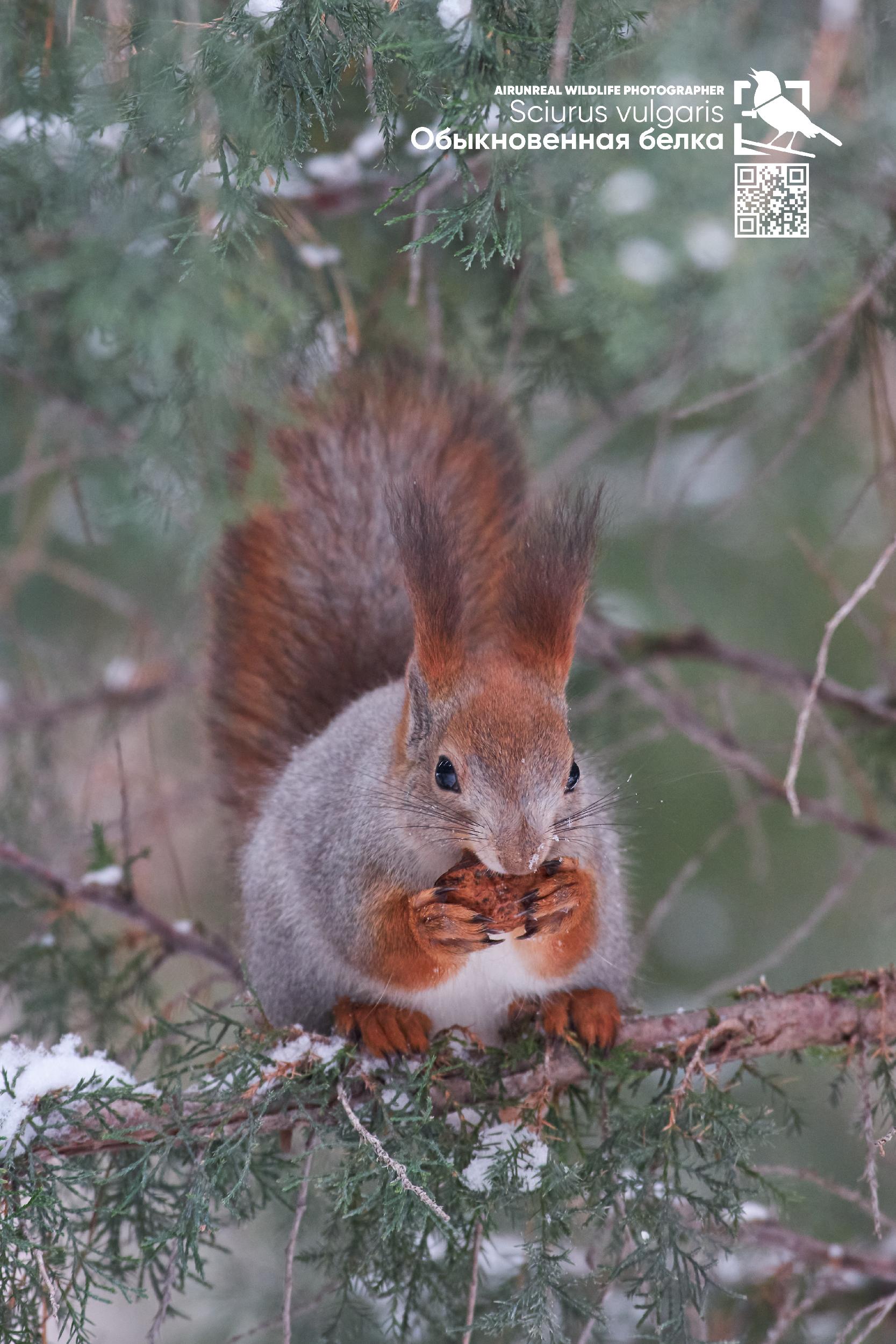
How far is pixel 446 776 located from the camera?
1.47 meters

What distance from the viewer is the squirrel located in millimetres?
1453

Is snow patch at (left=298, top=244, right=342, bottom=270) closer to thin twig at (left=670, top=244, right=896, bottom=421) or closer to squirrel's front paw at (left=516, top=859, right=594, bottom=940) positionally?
thin twig at (left=670, top=244, right=896, bottom=421)

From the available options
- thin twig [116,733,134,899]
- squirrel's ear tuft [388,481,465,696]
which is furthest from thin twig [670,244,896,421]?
thin twig [116,733,134,899]

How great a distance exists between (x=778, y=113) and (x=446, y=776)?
1159mm

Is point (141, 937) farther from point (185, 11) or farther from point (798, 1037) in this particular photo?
point (185, 11)

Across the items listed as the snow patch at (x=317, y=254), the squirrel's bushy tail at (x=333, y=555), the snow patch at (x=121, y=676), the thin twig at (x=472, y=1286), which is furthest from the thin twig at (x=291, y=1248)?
the snow patch at (x=121, y=676)

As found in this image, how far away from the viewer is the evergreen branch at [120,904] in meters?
1.80

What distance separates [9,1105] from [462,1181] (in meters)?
0.53

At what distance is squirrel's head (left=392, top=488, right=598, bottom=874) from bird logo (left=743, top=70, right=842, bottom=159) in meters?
0.74

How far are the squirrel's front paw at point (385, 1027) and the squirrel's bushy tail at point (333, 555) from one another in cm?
54

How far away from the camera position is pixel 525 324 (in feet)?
7.14

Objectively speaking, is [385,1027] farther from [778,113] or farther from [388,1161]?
[778,113]

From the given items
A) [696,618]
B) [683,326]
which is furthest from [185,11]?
[696,618]

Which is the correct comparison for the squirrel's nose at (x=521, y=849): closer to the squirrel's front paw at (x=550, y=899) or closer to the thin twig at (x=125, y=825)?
the squirrel's front paw at (x=550, y=899)
